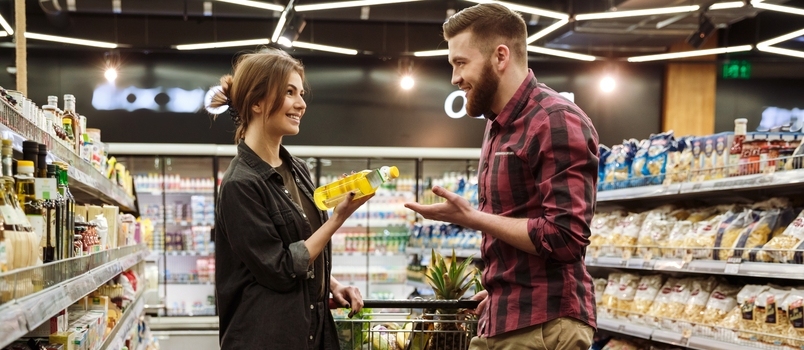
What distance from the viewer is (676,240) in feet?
12.7

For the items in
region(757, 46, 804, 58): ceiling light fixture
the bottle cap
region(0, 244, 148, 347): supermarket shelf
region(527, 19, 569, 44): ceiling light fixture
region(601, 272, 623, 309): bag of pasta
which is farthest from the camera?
region(757, 46, 804, 58): ceiling light fixture

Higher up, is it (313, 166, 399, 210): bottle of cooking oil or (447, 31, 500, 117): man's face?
(447, 31, 500, 117): man's face

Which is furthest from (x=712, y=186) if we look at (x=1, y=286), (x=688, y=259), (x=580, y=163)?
(x=1, y=286)

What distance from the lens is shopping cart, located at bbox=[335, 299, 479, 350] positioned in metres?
2.48

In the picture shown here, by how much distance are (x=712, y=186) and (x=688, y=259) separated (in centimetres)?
37

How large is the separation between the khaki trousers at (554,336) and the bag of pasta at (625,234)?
92.5 inches

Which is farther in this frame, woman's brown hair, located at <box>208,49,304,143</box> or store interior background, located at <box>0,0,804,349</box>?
store interior background, located at <box>0,0,804,349</box>

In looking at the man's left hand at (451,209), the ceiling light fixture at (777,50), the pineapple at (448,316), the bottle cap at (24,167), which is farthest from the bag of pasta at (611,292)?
the ceiling light fixture at (777,50)

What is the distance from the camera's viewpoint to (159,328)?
7.99 m

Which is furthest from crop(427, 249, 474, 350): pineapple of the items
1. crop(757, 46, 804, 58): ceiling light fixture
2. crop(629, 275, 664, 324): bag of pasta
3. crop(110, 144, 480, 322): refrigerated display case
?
crop(757, 46, 804, 58): ceiling light fixture

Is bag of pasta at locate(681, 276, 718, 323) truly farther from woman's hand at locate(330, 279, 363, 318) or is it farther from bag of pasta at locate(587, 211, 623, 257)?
woman's hand at locate(330, 279, 363, 318)

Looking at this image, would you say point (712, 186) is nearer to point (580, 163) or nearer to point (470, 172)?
point (580, 163)

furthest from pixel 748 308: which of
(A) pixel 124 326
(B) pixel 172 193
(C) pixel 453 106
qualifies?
(B) pixel 172 193

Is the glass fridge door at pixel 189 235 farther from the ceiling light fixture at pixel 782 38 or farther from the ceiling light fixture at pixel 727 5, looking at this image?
the ceiling light fixture at pixel 782 38
